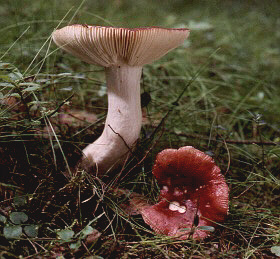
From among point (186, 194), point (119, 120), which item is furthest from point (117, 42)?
point (186, 194)

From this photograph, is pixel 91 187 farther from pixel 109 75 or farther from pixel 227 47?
pixel 227 47

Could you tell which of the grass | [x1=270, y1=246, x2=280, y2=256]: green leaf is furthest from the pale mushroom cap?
[x1=270, y1=246, x2=280, y2=256]: green leaf

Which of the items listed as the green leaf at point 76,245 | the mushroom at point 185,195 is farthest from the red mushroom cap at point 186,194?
the green leaf at point 76,245

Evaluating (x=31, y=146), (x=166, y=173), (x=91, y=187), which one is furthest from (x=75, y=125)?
(x=166, y=173)

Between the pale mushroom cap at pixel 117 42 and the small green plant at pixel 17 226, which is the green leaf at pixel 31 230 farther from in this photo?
the pale mushroom cap at pixel 117 42

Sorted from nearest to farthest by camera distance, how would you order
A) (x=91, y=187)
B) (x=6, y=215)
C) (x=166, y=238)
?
(x=6, y=215) < (x=166, y=238) < (x=91, y=187)

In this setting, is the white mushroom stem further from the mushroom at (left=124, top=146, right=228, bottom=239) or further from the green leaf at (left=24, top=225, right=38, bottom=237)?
the green leaf at (left=24, top=225, right=38, bottom=237)
